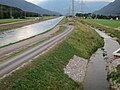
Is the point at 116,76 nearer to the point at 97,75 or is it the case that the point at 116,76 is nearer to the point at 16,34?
the point at 97,75

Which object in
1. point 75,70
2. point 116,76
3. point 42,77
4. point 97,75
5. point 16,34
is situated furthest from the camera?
point 16,34

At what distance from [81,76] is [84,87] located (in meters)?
3.52

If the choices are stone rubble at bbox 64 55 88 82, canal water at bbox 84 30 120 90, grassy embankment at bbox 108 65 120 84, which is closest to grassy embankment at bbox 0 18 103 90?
stone rubble at bbox 64 55 88 82

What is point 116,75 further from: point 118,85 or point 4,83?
point 4,83

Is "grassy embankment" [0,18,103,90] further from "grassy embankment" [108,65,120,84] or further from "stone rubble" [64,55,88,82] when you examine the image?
"grassy embankment" [108,65,120,84]

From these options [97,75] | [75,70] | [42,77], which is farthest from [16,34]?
[42,77]

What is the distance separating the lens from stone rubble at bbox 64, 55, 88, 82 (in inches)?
1169

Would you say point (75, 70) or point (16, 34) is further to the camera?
point (16, 34)

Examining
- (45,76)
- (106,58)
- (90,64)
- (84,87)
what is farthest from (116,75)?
(106,58)

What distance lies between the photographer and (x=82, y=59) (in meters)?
40.8

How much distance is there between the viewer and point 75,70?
32.6 metres

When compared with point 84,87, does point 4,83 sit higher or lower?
higher

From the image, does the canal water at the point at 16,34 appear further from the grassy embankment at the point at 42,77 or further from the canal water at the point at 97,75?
the grassy embankment at the point at 42,77

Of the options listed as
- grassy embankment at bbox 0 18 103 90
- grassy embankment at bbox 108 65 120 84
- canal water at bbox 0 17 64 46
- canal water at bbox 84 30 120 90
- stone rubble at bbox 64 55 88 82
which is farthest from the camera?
canal water at bbox 0 17 64 46
